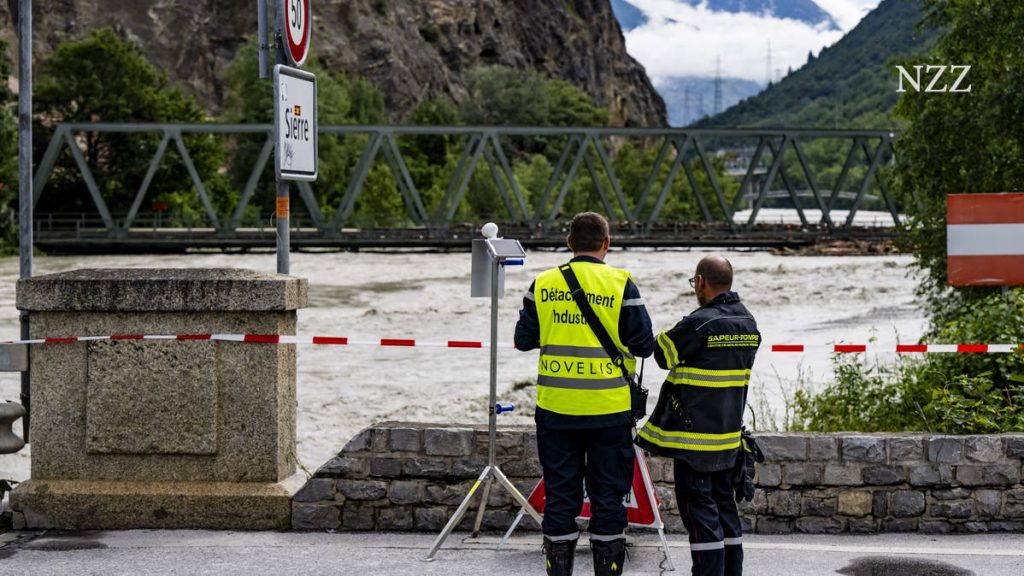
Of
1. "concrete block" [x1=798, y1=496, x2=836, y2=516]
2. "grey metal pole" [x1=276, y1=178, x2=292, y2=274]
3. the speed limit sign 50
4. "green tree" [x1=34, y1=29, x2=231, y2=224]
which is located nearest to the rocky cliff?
"green tree" [x1=34, y1=29, x2=231, y2=224]

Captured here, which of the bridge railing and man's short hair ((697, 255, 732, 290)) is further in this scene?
the bridge railing

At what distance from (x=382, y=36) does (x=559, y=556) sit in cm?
10502

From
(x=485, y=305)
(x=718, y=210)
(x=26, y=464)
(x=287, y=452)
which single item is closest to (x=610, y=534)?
(x=287, y=452)

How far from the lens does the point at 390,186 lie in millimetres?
79000

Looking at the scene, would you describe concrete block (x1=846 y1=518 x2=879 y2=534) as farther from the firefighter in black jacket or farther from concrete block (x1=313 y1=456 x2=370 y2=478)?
concrete block (x1=313 y1=456 x2=370 y2=478)

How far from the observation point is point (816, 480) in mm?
7125

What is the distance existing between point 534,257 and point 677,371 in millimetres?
56032

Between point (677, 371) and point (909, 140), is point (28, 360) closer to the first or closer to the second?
point (677, 371)

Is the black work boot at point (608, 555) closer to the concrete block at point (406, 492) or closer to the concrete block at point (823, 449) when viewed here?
the concrete block at point (406, 492)

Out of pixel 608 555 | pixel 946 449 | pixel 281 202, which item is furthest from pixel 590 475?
pixel 281 202

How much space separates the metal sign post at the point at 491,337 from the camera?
259 inches

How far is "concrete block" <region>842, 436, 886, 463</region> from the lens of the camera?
A: 711 cm

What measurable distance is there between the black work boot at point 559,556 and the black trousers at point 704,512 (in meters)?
0.50

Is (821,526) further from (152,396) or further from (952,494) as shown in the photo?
(152,396)
